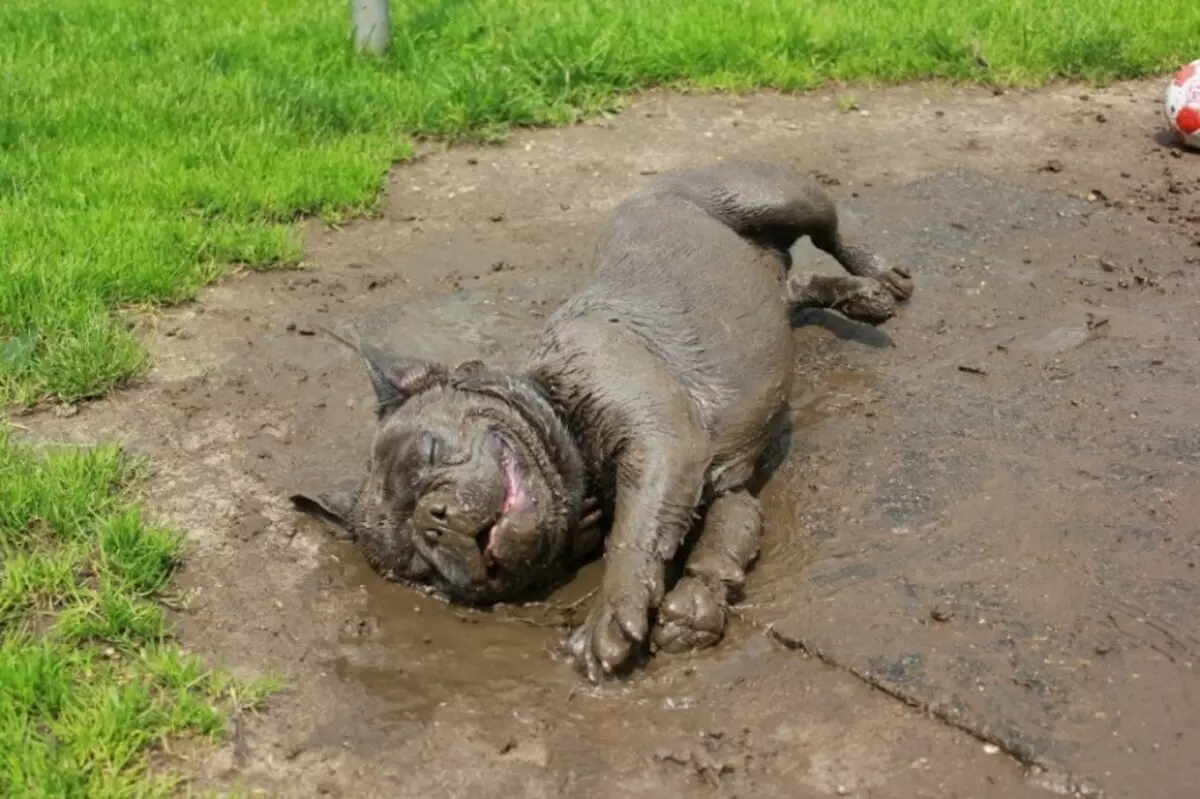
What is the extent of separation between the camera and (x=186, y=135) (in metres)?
7.03

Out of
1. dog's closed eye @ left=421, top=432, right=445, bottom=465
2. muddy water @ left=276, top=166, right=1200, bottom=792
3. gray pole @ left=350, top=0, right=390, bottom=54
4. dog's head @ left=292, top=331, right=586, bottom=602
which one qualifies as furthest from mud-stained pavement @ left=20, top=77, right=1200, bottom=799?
gray pole @ left=350, top=0, right=390, bottom=54

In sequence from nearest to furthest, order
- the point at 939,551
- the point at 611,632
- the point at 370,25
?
the point at 611,632 < the point at 939,551 < the point at 370,25

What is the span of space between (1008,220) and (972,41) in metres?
2.64

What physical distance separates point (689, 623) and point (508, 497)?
0.62 metres

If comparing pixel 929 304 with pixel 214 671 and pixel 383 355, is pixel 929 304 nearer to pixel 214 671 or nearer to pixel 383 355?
pixel 383 355

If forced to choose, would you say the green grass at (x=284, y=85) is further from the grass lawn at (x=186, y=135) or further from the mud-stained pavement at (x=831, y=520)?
the mud-stained pavement at (x=831, y=520)

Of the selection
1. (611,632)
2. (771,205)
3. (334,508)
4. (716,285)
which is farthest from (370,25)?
(611,632)

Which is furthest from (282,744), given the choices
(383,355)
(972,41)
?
(972,41)

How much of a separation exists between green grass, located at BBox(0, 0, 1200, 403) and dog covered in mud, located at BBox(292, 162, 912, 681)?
1.75 meters

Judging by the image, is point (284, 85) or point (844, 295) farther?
point (284, 85)

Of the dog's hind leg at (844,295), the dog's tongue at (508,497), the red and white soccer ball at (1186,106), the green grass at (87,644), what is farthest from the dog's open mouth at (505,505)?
the red and white soccer ball at (1186,106)

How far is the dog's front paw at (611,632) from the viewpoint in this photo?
342 centimetres

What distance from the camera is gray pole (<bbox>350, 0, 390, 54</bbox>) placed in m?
8.09

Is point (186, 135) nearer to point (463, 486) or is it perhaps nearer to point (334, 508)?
point (334, 508)
